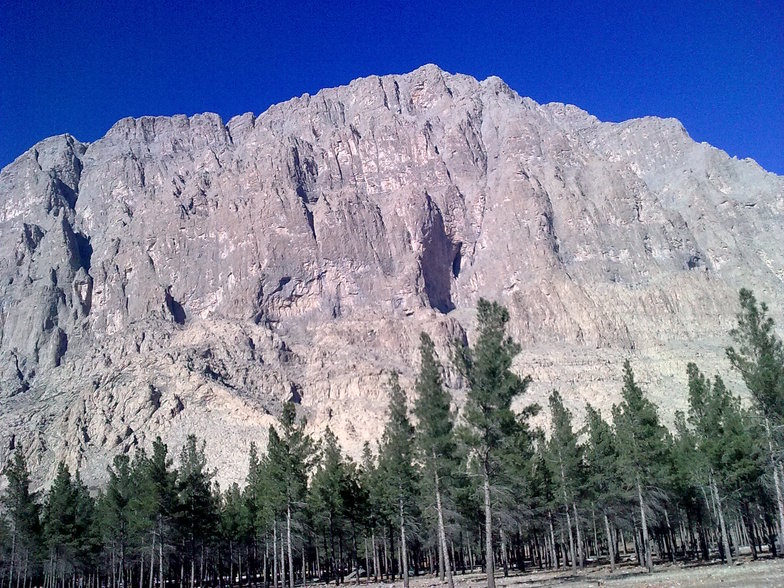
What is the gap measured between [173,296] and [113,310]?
17.8 metres

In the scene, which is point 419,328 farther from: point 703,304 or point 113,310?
point 113,310

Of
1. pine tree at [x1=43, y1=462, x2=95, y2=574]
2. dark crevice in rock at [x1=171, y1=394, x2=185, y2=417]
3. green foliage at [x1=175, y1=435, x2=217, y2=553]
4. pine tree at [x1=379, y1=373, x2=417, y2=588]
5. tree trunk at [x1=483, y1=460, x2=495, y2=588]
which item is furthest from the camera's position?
dark crevice in rock at [x1=171, y1=394, x2=185, y2=417]

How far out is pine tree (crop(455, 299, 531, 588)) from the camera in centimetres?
3014

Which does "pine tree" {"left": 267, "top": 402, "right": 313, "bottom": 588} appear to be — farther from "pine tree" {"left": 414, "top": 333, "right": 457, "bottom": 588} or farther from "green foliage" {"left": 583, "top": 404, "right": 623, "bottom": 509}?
"green foliage" {"left": 583, "top": 404, "right": 623, "bottom": 509}

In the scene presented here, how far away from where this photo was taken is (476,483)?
125 feet

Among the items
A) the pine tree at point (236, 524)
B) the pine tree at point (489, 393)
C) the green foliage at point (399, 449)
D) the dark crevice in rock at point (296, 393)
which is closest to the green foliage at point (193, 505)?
the pine tree at point (236, 524)

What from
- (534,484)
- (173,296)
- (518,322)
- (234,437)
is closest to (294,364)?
(234,437)

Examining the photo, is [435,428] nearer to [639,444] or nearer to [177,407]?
[639,444]

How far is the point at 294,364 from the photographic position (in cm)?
17625

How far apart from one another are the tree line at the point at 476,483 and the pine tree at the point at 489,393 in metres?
0.06

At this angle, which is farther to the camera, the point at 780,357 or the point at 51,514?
the point at 51,514

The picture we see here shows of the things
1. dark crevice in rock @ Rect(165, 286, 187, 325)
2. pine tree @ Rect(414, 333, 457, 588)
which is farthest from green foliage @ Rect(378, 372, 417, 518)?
dark crevice in rock @ Rect(165, 286, 187, 325)

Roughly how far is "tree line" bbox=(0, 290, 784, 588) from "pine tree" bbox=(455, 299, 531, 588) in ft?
0.21

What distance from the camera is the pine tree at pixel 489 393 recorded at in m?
30.1
